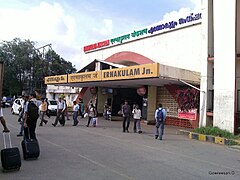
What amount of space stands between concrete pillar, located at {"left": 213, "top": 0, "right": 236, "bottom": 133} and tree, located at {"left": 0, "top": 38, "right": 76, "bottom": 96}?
34.1m

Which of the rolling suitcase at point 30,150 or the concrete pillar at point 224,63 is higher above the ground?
the concrete pillar at point 224,63

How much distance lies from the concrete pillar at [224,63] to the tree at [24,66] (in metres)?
34.1

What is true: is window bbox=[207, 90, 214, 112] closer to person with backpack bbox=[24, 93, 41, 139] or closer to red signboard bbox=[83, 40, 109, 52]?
→ person with backpack bbox=[24, 93, 41, 139]

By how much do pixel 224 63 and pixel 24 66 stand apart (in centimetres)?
3855

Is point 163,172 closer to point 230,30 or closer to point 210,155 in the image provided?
point 210,155

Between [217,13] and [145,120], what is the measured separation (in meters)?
9.67

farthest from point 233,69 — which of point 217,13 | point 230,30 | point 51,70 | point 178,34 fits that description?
point 51,70

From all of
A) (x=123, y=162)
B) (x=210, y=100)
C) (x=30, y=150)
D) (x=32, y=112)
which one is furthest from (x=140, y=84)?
(x=30, y=150)

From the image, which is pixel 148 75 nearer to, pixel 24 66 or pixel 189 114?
pixel 189 114

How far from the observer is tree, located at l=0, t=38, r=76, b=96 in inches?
1811

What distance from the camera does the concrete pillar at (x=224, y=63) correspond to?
13.8 meters

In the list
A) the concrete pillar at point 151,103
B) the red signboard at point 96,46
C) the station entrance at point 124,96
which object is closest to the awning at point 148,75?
the concrete pillar at point 151,103

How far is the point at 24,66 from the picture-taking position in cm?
4675

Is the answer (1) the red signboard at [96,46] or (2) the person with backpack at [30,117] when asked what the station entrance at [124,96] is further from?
(2) the person with backpack at [30,117]
